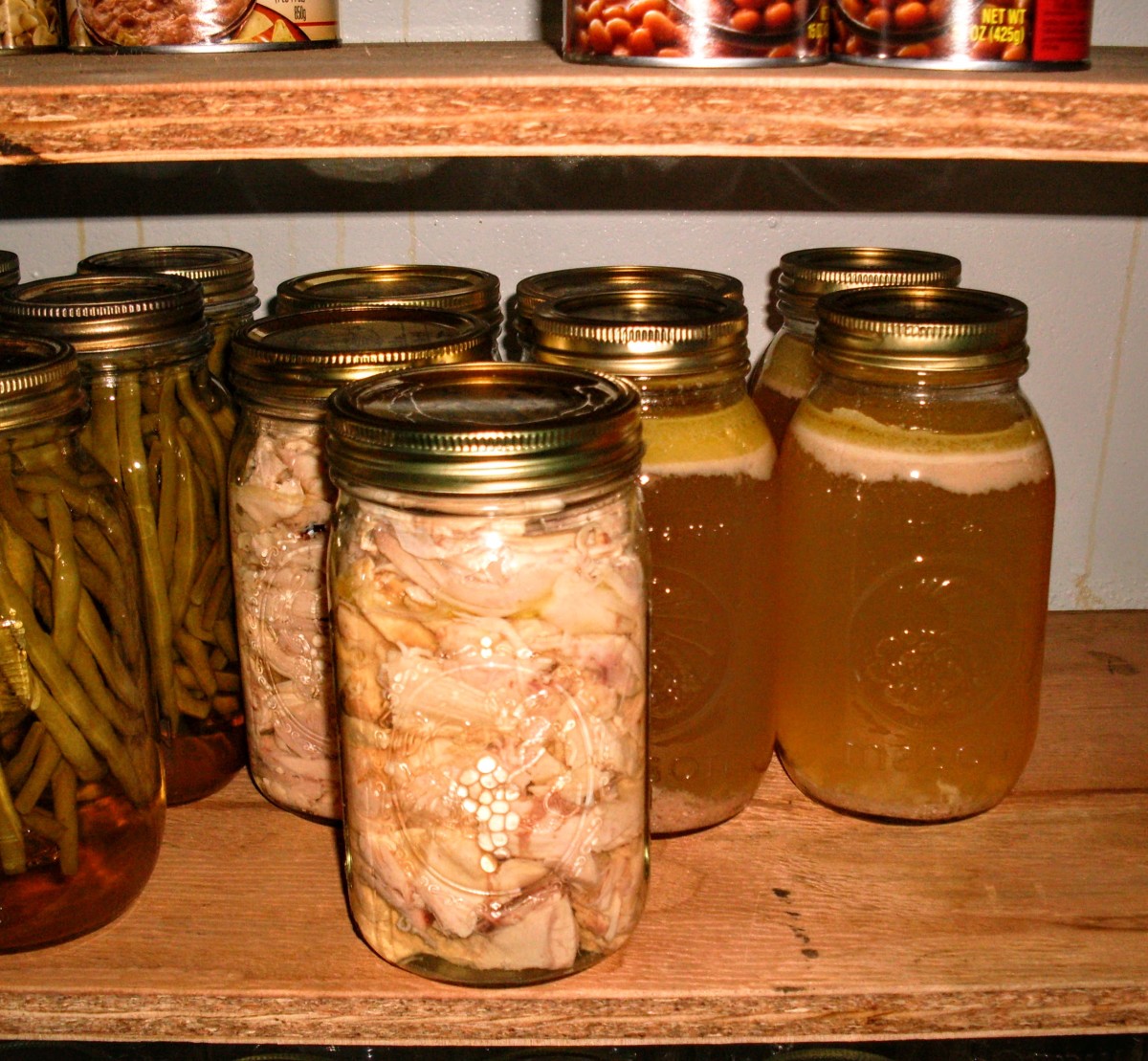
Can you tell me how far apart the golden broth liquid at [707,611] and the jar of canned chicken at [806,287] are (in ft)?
0.37

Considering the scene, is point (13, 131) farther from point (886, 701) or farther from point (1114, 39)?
point (1114, 39)

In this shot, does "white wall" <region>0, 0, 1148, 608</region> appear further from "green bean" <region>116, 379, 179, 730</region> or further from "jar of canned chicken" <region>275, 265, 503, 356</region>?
"green bean" <region>116, 379, 179, 730</region>

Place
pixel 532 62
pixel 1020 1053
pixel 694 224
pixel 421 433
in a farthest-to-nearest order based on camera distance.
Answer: pixel 694 224 < pixel 1020 1053 < pixel 532 62 < pixel 421 433

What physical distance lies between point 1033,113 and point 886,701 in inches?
13.6

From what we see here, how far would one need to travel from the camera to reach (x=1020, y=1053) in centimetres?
88

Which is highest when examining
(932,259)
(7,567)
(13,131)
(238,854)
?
(13,131)

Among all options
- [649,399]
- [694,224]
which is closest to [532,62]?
[649,399]

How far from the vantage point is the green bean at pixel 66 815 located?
674 mm

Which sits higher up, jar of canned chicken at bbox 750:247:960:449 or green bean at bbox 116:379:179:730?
jar of canned chicken at bbox 750:247:960:449

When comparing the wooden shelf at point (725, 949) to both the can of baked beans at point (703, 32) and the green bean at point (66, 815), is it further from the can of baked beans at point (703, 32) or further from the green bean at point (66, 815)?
the can of baked beans at point (703, 32)

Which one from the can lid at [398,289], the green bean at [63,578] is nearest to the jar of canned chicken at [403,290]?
the can lid at [398,289]

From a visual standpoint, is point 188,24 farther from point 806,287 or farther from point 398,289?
point 806,287

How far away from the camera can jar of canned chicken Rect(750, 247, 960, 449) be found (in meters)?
0.84

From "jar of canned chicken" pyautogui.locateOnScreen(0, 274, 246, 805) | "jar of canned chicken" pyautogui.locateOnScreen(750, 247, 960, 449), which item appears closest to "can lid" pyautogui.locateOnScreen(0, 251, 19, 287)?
"jar of canned chicken" pyautogui.locateOnScreen(0, 274, 246, 805)
